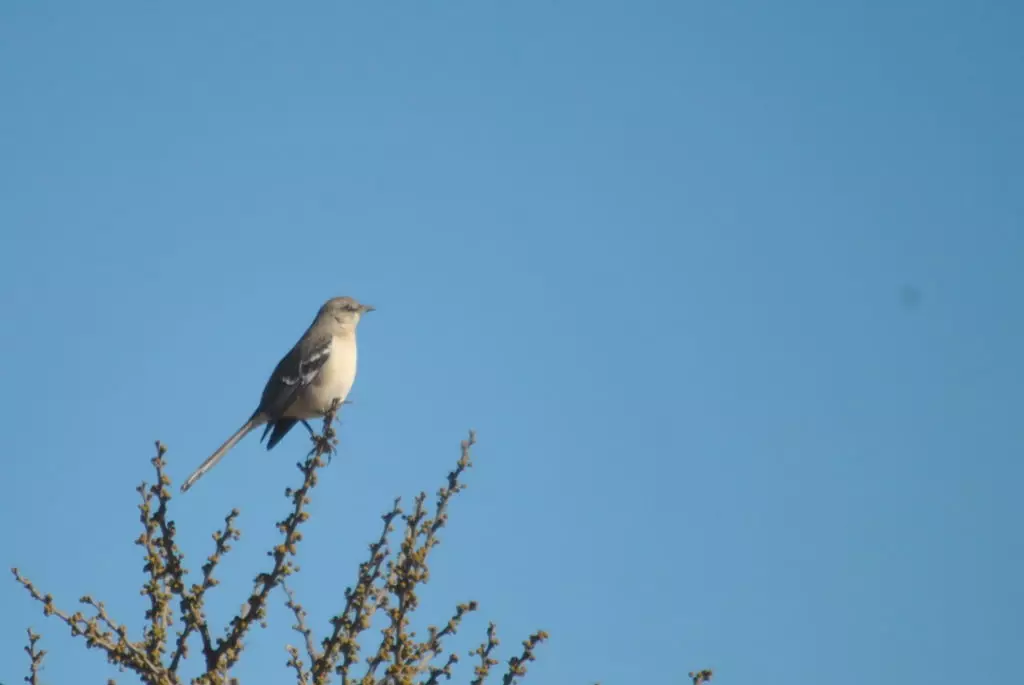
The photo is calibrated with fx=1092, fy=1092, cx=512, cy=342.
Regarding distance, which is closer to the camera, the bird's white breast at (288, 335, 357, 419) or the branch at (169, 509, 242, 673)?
the branch at (169, 509, 242, 673)

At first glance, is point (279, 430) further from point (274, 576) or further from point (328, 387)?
point (274, 576)

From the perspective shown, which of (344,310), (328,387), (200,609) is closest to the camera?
(200,609)

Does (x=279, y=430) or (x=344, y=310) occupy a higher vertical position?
(x=344, y=310)

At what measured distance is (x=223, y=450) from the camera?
8062mm

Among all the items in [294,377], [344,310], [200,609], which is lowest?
[200,609]

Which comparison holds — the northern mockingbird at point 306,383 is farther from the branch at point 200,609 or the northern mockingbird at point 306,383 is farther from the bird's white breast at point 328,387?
the branch at point 200,609

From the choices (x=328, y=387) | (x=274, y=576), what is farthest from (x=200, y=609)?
(x=328, y=387)

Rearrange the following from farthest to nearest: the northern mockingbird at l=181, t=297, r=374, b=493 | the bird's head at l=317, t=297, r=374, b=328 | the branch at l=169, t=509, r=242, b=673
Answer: the bird's head at l=317, t=297, r=374, b=328 < the northern mockingbird at l=181, t=297, r=374, b=493 < the branch at l=169, t=509, r=242, b=673

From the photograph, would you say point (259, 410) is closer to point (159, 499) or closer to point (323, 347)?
point (323, 347)

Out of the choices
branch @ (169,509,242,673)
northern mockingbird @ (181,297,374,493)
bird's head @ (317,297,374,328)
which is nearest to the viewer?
branch @ (169,509,242,673)

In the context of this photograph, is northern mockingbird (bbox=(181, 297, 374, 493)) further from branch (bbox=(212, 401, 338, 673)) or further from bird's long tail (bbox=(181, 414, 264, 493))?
branch (bbox=(212, 401, 338, 673))

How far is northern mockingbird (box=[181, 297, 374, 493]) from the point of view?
8898 mm

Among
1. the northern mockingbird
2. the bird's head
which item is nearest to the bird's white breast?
the northern mockingbird

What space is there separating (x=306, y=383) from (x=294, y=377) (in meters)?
0.15
